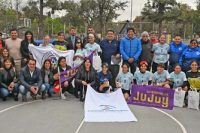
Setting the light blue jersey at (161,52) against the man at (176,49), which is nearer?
the man at (176,49)

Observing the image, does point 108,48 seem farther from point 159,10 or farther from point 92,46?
point 159,10

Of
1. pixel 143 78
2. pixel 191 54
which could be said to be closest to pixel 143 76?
pixel 143 78

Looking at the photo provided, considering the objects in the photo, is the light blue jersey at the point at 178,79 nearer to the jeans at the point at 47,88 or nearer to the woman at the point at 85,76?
the woman at the point at 85,76

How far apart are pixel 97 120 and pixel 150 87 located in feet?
7.50

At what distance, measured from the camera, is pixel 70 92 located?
35.4 feet

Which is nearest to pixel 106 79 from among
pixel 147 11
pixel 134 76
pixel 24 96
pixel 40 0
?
pixel 134 76

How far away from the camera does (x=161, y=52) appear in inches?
432

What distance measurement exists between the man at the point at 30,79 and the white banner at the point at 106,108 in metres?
1.40

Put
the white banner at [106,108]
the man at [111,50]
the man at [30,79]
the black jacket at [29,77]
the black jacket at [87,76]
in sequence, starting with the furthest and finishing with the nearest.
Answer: the man at [111,50]
the black jacket at [87,76]
the black jacket at [29,77]
the man at [30,79]
the white banner at [106,108]

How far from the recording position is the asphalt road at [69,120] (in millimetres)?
7293

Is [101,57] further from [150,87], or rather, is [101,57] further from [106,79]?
[150,87]

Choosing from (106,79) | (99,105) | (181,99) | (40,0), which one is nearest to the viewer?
(99,105)

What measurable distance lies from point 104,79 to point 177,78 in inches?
76.7

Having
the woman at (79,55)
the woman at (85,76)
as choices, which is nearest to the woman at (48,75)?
the woman at (85,76)
